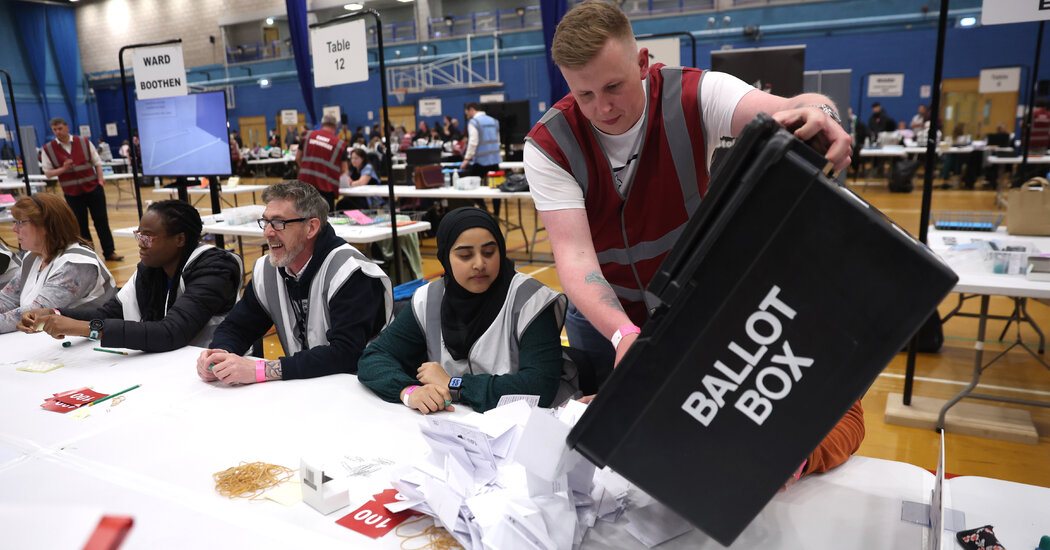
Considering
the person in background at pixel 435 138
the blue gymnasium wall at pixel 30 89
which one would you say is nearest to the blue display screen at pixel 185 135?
the person in background at pixel 435 138

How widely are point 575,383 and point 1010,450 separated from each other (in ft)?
7.00

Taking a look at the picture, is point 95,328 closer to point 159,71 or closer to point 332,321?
point 332,321

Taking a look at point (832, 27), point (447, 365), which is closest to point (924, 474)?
point (447, 365)

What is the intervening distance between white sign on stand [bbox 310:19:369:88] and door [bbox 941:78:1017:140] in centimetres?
1428

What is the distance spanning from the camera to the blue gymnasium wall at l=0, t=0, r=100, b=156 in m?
20.2

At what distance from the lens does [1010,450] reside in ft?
9.07

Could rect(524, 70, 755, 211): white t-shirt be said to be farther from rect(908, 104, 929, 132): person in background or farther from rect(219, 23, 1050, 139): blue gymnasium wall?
rect(219, 23, 1050, 139): blue gymnasium wall

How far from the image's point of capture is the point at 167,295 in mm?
2627

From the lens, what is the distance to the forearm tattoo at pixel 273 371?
6.25ft

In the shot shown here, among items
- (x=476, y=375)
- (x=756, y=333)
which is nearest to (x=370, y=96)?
(x=476, y=375)

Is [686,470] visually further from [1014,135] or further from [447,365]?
[1014,135]

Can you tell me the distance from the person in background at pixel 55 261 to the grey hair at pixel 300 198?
1.07 metres

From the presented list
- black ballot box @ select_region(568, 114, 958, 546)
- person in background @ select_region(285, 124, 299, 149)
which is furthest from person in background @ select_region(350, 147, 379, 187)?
person in background @ select_region(285, 124, 299, 149)

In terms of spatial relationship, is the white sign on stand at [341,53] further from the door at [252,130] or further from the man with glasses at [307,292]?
the door at [252,130]
